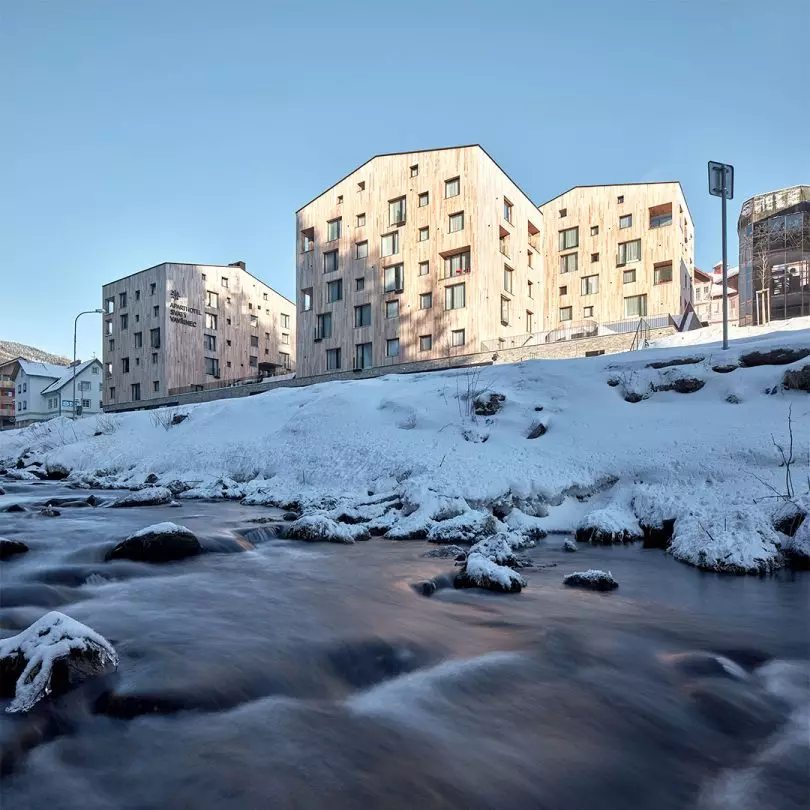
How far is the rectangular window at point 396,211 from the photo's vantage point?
33125 mm

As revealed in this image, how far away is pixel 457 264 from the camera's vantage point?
31203 mm

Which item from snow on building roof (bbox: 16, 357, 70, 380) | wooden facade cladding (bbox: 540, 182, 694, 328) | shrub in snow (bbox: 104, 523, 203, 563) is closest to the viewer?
shrub in snow (bbox: 104, 523, 203, 563)

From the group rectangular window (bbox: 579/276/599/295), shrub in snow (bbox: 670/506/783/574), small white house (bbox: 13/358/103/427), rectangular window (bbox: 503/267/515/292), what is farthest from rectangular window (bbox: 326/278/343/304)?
small white house (bbox: 13/358/103/427)

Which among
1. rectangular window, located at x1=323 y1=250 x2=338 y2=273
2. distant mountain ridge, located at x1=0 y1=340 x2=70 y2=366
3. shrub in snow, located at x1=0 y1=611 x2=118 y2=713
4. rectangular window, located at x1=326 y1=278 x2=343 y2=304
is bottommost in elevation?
shrub in snow, located at x1=0 y1=611 x2=118 y2=713

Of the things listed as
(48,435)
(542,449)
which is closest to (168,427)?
(48,435)

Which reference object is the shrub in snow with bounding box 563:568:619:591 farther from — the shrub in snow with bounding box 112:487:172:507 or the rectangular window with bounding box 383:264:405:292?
the rectangular window with bounding box 383:264:405:292

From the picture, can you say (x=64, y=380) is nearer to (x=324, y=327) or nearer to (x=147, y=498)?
(x=324, y=327)

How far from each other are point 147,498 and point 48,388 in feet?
233

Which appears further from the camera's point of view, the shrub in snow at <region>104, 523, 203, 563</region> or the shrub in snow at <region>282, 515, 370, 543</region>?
the shrub in snow at <region>282, 515, 370, 543</region>

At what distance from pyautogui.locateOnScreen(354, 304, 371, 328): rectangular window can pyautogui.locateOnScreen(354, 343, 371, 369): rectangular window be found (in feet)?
4.45

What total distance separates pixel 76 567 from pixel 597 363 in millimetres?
11817

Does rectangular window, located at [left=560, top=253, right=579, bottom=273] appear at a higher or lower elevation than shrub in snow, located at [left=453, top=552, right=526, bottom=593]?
higher

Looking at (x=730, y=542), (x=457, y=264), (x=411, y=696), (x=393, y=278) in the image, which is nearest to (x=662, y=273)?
(x=457, y=264)

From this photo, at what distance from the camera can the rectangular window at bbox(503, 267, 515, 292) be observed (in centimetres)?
3272
